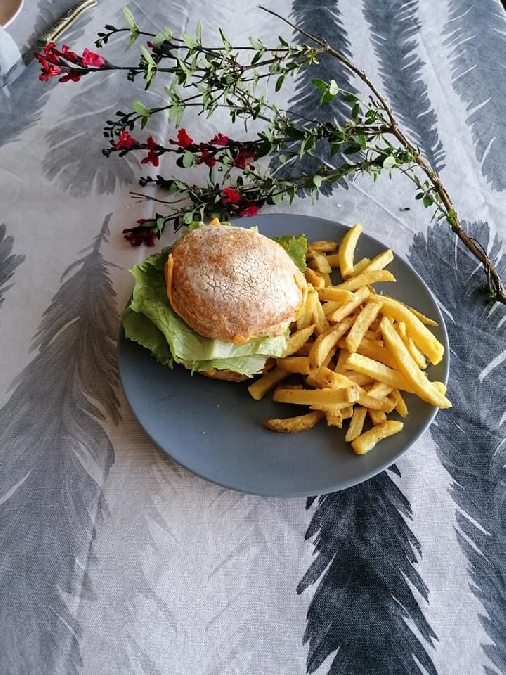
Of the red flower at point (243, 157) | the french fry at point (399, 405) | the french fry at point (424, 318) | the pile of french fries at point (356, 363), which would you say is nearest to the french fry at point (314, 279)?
the pile of french fries at point (356, 363)

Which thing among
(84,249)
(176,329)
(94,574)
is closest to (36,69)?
(84,249)

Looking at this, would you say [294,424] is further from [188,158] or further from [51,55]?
[51,55]

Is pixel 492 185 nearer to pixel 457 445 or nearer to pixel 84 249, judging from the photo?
pixel 457 445

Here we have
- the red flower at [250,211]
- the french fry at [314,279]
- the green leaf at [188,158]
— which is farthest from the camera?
the red flower at [250,211]

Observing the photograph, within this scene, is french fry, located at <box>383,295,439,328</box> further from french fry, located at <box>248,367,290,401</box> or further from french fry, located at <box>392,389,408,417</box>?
french fry, located at <box>248,367,290,401</box>

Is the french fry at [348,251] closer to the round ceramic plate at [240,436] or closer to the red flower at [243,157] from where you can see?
the round ceramic plate at [240,436]

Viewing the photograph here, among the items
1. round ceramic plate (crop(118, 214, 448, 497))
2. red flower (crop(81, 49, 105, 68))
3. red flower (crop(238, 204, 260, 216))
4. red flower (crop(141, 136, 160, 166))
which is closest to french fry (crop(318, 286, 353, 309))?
round ceramic plate (crop(118, 214, 448, 497))
